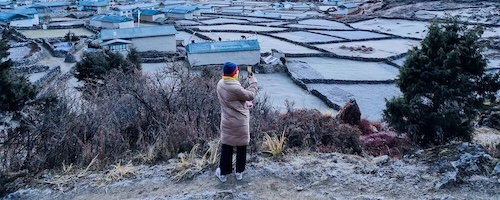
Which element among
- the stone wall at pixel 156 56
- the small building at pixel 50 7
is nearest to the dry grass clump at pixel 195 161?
the stone wall at pixel 156 56

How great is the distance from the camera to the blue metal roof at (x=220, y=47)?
86.7 feet

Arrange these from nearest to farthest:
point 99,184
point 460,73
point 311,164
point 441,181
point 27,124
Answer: point 441,181
point 99,184
point 311,164
point 27,124
point 460,73

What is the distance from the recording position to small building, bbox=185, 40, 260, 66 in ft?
86.3

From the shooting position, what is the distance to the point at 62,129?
652 cm

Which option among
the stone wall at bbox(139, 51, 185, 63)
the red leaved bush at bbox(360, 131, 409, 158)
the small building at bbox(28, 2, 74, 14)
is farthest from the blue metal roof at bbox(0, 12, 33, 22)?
the red leaved bush at bbox(360, 131, 409, 158)

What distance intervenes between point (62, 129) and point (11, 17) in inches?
1706

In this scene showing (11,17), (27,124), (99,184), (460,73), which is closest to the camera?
(99,184)

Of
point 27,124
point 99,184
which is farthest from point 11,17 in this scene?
point 99,184

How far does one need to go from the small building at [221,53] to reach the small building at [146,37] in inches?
206

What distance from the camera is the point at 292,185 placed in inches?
205

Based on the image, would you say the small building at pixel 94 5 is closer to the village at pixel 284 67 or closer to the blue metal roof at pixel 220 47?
the village at pixel 284 67

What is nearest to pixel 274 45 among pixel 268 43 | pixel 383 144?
pixel 268 43

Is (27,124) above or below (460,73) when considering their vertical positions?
below

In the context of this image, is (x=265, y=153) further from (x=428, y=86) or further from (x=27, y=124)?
(x=428, y=86)
